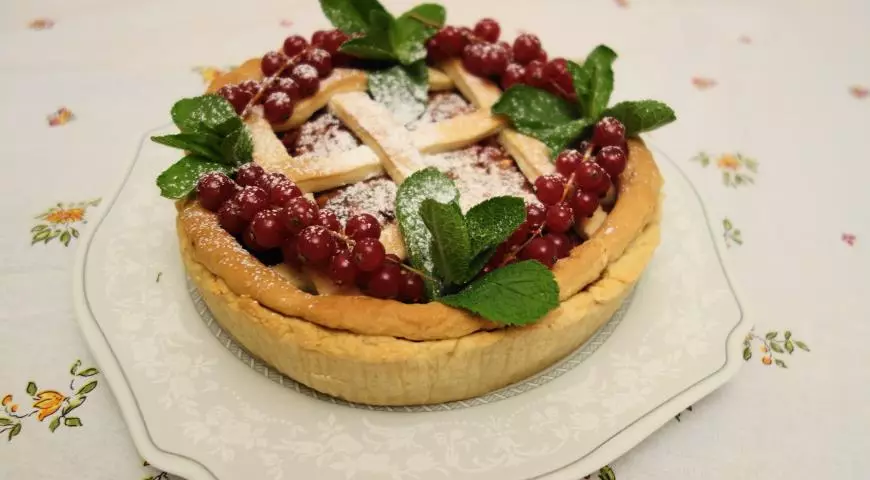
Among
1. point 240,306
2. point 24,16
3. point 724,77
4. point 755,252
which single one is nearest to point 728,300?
point 755,252

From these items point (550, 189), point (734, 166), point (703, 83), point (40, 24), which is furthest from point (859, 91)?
point (40, 24)

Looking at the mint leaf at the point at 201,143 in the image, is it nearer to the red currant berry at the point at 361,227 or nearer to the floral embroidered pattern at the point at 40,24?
the red currant berry at the point at 361,227

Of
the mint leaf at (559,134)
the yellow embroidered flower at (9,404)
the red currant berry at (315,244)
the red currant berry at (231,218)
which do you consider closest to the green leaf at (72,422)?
the yellow embroidered flower at (9,404)

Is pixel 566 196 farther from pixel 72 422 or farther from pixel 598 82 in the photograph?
pixel 72 422

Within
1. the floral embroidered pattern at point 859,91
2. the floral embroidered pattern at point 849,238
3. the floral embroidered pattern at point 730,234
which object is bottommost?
the floral embroidered pattern at point 849,238

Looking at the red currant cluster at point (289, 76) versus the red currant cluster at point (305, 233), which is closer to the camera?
the red currant cluster at point (305, 233)

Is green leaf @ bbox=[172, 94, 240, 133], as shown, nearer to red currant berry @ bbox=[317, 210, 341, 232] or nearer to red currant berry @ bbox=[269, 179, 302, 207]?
red currant berry @ bbox=[269, 179, 302, 207]
